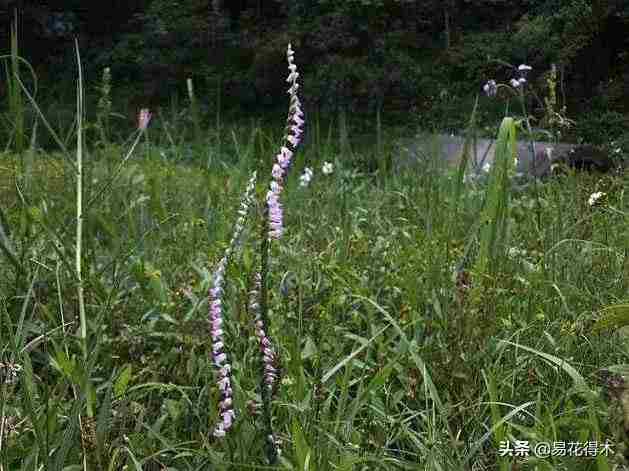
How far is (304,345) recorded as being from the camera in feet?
6.02

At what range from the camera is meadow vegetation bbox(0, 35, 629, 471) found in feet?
4.10

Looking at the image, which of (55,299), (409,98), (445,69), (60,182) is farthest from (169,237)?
(445,69)

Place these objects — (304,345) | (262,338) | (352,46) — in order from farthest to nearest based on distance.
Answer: (352,46) → (304,345) → (262,338)

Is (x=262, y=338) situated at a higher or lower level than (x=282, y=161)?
lower

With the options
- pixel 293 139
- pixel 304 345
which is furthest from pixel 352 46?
pixel 293 139

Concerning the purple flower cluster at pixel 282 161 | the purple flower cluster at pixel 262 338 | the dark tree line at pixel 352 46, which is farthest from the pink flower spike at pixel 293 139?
the dark tree line at pixel 352 46

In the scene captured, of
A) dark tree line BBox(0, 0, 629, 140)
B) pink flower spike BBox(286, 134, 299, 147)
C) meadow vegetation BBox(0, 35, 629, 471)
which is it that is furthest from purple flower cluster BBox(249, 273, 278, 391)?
dark tree line BBox(0, 0, 629, 140)

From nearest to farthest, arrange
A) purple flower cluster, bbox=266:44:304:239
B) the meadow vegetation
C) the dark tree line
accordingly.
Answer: purple flower cluster, bbox=266:44:304:239, the meadow vegetation, the dark tree line

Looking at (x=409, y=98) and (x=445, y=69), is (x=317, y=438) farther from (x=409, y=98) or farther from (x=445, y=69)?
(x=445, y=69)

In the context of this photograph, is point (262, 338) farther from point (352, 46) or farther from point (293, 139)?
point (352, 46)

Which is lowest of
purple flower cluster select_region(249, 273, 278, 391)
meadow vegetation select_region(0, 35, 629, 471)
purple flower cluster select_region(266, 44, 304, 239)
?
meadow vegetation select_region(0, 35, 629, 471)

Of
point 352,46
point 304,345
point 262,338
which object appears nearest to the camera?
point 262,338

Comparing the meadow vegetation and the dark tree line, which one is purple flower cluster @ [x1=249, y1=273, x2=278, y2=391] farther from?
the dark tree line

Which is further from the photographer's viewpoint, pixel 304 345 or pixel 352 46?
pixel 352 46
